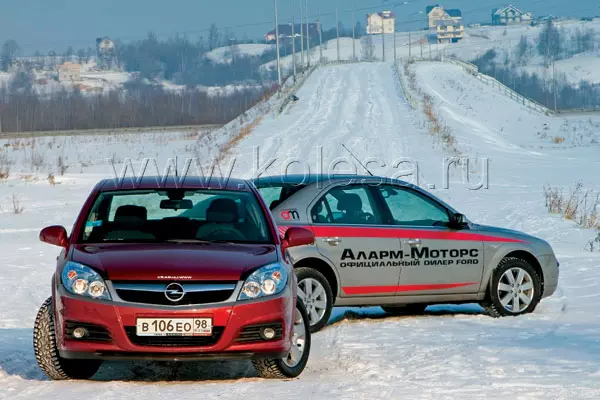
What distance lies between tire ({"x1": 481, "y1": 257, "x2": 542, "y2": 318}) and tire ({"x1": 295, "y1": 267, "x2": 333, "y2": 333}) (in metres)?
2.04

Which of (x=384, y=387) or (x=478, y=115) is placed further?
(x=478, y=115)

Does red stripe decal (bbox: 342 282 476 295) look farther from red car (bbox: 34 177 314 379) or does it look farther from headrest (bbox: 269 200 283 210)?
red car (bbox: 34 177 314 379)

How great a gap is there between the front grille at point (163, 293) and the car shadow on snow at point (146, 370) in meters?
0.94

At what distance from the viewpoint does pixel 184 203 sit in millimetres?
10078

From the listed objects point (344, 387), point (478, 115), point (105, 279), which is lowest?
point (478, 115)

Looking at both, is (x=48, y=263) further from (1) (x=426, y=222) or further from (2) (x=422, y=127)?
(2) (x=422, y=127)

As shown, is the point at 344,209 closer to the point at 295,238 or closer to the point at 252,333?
the point at 295,238

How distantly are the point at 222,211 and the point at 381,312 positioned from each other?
465cm

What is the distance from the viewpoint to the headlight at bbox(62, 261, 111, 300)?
881 centimetres

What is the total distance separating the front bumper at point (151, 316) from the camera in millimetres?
8688

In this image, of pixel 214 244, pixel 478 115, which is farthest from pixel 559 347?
pixel 478 115

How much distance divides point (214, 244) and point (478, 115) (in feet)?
210

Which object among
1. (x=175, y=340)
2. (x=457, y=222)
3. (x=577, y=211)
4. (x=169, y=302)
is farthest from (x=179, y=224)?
(x=577, y=211)

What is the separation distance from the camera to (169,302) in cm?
871
